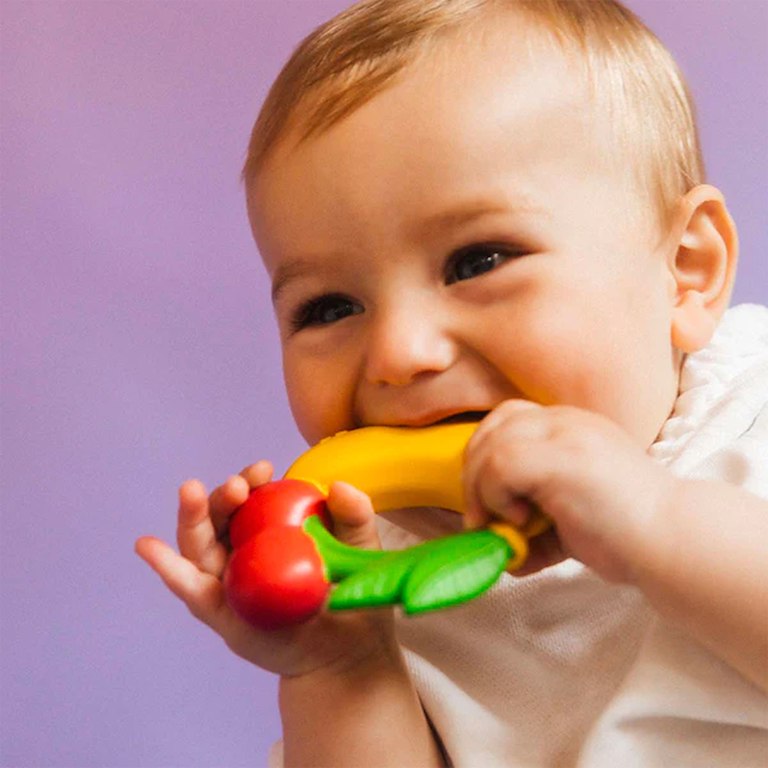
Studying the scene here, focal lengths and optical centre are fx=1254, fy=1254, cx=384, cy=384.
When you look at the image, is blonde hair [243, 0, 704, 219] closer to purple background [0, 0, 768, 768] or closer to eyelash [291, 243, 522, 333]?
eyelash [291, 243, 522, 333]

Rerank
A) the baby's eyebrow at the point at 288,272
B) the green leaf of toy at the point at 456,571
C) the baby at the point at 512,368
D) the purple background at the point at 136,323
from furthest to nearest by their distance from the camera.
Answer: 1. the purple background at the point at 136,323
2. the baby's eyebrow at the point at 288,272
3. the baby at the point at 512,368
4. the green leaf of toy at the point at 456,571

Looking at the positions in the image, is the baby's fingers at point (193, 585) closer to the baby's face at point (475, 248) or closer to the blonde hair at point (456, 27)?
the baby's face at point (475, 248)

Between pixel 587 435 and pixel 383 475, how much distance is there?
0.44ft

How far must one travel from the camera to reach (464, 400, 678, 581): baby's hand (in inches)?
21.6

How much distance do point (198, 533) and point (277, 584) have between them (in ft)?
0.42

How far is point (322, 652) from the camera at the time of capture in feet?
2.15

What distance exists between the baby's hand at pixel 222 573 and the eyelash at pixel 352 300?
0.11 m

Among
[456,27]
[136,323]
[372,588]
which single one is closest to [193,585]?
[372,588]

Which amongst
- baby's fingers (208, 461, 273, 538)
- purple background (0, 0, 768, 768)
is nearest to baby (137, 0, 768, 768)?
baby's fingers (208, 461, 273, 538)

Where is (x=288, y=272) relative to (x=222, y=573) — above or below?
above

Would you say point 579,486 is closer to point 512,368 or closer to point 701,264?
point 512,368

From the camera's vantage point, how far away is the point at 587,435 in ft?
1.86

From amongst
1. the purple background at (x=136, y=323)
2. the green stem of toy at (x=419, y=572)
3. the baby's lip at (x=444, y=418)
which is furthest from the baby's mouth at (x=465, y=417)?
the purple background at (x=136, y=323)

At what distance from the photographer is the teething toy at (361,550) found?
0.50m
